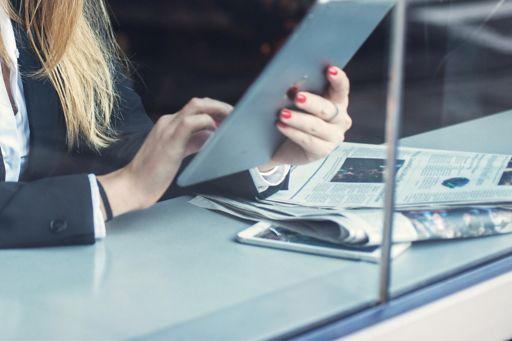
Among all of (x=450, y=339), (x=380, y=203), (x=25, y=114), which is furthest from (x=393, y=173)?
(x=25, y=114)

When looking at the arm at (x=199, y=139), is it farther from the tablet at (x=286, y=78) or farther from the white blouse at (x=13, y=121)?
the white blouse at (x=13, y=121)

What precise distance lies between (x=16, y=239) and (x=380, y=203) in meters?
0.40

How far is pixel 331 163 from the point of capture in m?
1.07

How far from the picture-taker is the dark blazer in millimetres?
973

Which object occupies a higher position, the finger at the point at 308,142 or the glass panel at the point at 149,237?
the finger at the point at 308,142

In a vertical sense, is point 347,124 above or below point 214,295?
above

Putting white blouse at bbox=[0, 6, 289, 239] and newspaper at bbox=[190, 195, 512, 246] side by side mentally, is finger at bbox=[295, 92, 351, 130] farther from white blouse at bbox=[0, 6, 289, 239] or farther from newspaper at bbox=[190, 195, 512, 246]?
white blouse at bbox=[0, 6, 289, 239]

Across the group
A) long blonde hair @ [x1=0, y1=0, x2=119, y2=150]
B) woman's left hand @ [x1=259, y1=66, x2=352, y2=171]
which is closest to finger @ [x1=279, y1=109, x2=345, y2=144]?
woman's left hand @ [x1=259, y1=66, x2=352, y2=171]

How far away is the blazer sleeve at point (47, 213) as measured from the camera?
0.97 m

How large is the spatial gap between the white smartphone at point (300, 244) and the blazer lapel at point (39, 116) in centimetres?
46

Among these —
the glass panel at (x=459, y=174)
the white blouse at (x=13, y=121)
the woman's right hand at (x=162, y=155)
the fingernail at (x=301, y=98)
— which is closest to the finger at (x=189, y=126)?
the woman's right hand at (x=162, y=155)

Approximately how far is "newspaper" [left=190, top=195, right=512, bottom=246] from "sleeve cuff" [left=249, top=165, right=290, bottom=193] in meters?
0.03

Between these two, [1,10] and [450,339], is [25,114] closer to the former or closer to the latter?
[1,10]

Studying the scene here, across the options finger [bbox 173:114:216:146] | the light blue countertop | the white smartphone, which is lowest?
the light blue countertop
